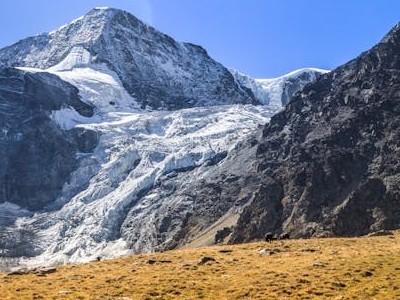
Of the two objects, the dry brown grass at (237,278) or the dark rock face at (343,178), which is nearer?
the dry brown grass at (237,278)

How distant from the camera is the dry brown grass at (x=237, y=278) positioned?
1349 inches

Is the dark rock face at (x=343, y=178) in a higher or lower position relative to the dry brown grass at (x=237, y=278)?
higher

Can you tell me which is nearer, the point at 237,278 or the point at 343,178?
the point at 237,278

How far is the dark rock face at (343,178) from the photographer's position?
A: 434 feet

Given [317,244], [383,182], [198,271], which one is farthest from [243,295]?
[383,182]

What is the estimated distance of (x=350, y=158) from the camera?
163m

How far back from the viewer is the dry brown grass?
34.3 meters

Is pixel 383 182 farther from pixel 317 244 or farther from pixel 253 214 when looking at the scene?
pixel 317 244

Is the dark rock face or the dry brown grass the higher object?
the dark rock face

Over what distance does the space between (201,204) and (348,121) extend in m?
47.5

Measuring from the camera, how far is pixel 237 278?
124 feet

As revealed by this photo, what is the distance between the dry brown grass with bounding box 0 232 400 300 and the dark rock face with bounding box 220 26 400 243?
8599 centimetres

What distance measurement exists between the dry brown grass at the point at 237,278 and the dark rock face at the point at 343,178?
85992 millimetres

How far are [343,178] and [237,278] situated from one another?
122 metres
